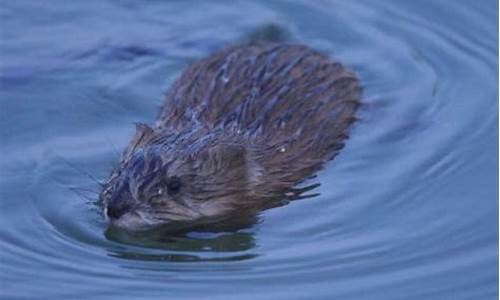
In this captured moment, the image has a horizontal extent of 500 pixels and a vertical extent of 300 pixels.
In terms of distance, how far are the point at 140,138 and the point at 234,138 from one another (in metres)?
0.45

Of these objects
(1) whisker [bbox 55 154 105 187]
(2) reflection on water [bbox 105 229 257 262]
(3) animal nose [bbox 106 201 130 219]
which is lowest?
(2) reflection on water [bbox 105 229 257 262]

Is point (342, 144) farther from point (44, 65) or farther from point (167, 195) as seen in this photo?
point (44, 65)

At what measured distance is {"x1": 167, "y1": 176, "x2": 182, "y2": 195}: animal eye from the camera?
23.4ft

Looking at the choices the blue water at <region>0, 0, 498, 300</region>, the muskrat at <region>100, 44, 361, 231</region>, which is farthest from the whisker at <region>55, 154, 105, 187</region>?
the muskrat at <region>100, 44, 361, 231</region>

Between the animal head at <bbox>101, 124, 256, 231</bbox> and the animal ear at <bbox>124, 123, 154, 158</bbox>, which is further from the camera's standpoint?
the animal ear at <bbox>124, 123, 154, 158</bbox>

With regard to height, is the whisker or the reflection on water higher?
the whisker

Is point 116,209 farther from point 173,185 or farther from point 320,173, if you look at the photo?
point 320,173

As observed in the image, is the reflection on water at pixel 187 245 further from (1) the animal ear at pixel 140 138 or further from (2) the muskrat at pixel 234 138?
(1) the animal ear at pixel 140 138

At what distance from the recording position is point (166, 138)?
24.1ft

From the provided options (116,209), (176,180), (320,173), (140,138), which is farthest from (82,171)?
(320,173)

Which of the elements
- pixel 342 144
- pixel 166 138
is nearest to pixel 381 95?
pixel 342 144

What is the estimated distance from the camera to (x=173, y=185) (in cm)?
714

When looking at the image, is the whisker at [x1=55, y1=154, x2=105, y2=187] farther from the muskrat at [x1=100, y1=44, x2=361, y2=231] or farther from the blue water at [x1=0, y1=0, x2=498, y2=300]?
the muskrat at [x1=100, y1=44, x2=361, y2=231]

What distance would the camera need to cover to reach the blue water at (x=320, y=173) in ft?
22.1
